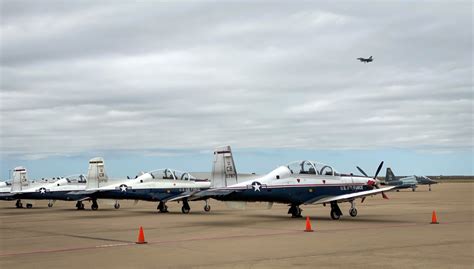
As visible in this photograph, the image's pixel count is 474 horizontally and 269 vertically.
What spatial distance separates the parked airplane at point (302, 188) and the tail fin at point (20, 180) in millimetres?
23737

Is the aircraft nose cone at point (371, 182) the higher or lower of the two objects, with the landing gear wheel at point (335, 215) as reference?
higher

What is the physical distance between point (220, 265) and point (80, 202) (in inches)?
1116

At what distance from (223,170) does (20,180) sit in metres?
23.3

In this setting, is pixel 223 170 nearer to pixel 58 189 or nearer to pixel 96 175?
pixel 96 175

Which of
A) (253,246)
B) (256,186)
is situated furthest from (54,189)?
(253,246)

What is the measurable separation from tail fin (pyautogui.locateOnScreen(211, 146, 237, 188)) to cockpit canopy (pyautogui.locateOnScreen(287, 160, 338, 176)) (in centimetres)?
275

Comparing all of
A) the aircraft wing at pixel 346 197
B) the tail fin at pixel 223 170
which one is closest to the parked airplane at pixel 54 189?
the tail fin at pixel 223 170

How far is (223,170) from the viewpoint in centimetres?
2511

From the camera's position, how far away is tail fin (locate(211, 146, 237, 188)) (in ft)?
81.6

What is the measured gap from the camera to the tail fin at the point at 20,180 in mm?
42562

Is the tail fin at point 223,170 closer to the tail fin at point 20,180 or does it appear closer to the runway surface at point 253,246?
the runway surface at point 253,246

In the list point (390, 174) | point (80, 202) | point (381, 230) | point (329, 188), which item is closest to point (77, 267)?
point (381, 230)

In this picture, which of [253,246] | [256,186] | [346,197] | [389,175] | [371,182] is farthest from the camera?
[389,175]

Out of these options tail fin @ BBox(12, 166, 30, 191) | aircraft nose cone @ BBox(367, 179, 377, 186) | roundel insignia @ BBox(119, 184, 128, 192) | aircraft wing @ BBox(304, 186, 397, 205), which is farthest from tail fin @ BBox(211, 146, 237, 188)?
tail fin @ BBox(12, 166, 30, 191)
